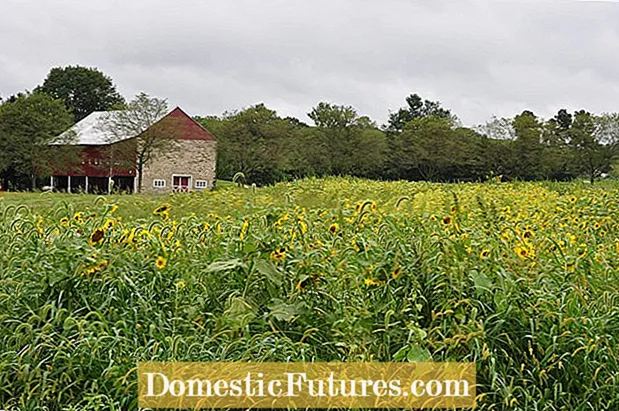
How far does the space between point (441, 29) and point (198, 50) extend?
4.71 ft

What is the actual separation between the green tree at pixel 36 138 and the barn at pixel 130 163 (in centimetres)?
13

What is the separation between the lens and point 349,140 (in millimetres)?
9727

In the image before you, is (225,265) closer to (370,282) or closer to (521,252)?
(370,282)

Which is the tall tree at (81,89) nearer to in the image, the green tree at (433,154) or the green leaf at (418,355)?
the green tree at (433,154)

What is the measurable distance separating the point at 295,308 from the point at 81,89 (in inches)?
257

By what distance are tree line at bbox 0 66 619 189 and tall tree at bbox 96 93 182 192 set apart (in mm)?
225

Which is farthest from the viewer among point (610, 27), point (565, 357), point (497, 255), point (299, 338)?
point (610, 27)

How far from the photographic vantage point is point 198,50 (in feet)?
12.7

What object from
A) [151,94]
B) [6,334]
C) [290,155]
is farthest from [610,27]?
[151,94]

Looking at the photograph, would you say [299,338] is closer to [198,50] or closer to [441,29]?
[198,50]

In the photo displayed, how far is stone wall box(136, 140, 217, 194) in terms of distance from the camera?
Result: 7297 mm

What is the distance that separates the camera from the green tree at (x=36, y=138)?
716 cm

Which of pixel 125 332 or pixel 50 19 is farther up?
pixel 50 19

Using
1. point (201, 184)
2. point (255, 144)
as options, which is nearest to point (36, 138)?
point (201, 184)
